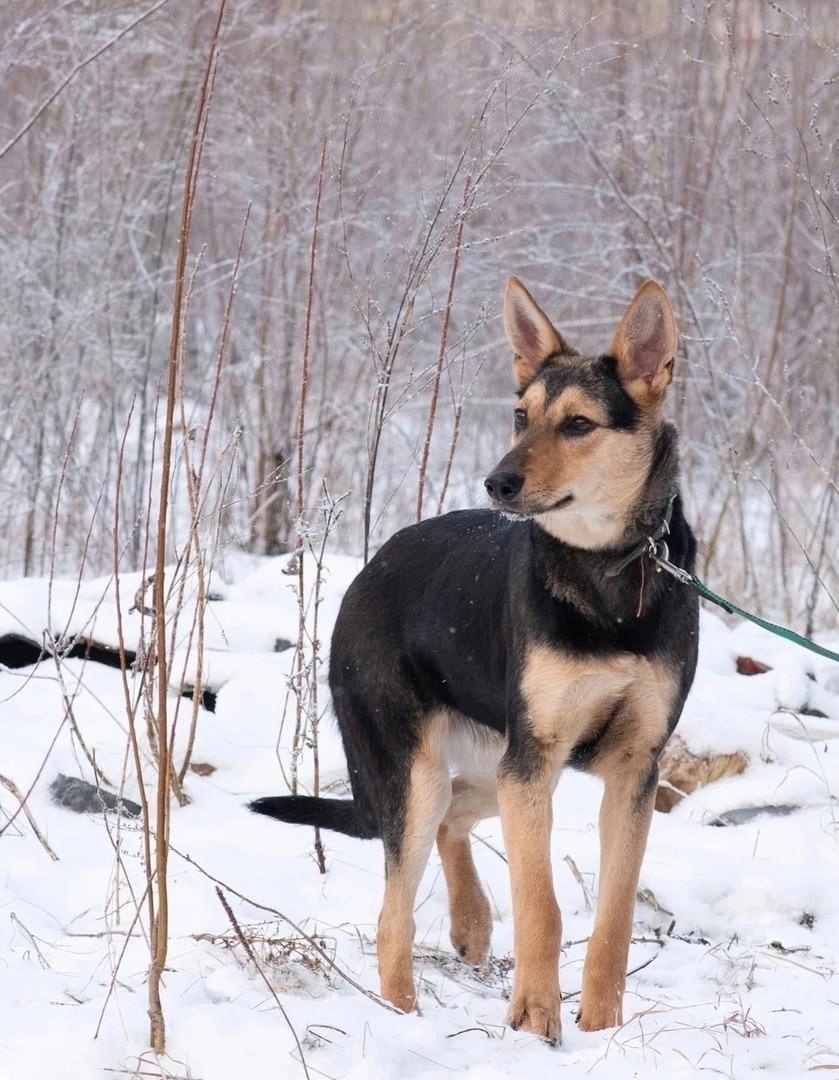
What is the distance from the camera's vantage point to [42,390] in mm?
9234

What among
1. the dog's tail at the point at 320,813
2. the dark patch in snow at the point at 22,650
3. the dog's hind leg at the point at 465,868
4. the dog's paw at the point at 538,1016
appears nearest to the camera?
the dog's paw at the point at 538,1016

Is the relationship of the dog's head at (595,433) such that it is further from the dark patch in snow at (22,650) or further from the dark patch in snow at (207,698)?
the dark patch in snow at (22,650)

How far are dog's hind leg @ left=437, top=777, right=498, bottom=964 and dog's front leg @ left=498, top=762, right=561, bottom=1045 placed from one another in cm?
78

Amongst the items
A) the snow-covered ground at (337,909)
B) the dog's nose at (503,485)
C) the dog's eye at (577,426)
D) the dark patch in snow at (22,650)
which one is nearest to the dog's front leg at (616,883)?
the snow-covered ground at (337,909)

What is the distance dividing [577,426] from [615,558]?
393 millimetres

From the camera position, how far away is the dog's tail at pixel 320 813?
411cm

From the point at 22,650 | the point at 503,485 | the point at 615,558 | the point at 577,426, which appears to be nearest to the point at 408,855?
the point at 615,558

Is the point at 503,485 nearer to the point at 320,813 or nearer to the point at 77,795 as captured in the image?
the point at 320,813

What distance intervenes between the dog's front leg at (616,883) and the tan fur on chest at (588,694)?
0.14m

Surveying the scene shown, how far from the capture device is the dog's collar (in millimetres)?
3617

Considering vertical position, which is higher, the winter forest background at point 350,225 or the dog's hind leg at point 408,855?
the winter forest background at point 350,225

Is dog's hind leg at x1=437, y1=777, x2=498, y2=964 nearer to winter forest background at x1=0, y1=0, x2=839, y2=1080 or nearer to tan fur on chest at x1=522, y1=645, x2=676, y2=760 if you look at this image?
winter forest background at x1=0, y1=0, x2=839, y2=1080

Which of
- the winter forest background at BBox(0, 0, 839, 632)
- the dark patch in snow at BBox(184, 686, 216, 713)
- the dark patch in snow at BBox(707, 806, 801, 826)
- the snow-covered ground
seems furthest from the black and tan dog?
the winter forest background at BBox(0, 0, 839, 632)

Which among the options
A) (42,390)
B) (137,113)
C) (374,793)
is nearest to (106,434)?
(42,390)
